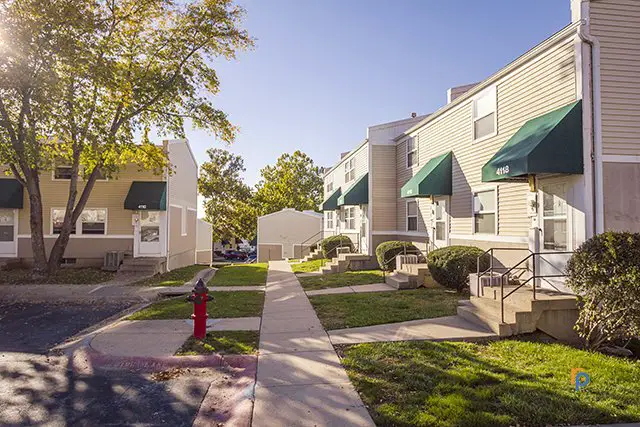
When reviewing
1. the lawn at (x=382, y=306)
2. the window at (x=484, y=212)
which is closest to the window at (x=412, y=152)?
the window at (x=484, y=212)

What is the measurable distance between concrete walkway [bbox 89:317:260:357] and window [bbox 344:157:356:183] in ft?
45.7

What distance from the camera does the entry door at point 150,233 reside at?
→ 1819cm

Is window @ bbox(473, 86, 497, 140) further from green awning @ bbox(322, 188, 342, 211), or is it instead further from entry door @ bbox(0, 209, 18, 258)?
entry door @ bbox(0, 209, 18, 258)

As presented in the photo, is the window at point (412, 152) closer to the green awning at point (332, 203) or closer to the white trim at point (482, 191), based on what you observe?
the white trim at point (482, 191)

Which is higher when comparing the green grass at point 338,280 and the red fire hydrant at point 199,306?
the red fire hydrant at point 199,306

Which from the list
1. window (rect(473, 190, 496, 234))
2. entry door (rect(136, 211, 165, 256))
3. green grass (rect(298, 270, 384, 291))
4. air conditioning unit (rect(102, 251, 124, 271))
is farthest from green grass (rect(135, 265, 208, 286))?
window (rect(473, 190, 496, 234))

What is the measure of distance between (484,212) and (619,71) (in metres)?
4.60

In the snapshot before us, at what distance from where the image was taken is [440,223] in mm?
13586

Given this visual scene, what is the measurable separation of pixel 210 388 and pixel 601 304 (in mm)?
5910

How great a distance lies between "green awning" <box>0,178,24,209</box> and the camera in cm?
1748

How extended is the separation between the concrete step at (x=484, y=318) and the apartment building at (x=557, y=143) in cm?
209

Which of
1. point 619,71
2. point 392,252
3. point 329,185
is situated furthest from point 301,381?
point 329,185

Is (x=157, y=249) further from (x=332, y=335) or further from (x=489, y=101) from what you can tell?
(x=489, y=101)

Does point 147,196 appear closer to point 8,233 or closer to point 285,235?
point 8,233
